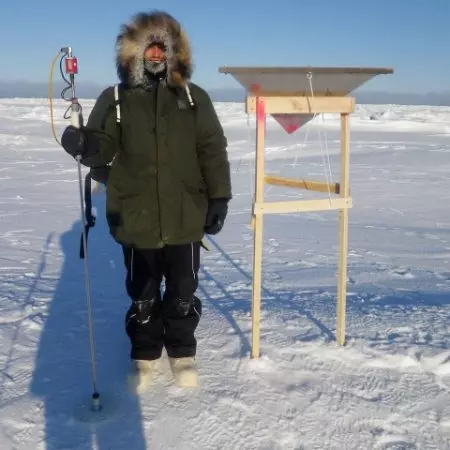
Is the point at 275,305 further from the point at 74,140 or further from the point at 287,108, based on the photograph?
the point at 74,140

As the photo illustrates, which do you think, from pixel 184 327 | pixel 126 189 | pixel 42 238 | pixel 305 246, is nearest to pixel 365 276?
pixel 305 246

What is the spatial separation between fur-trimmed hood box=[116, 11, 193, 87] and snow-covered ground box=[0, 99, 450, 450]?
0.57 m

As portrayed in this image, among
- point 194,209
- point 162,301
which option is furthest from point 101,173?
point 162,301

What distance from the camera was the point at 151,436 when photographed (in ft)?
8.46

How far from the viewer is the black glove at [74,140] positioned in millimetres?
2555

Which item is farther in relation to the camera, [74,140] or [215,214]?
[215,214]

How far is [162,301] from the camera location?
3.15 metres

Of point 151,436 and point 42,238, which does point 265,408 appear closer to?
point 151,436

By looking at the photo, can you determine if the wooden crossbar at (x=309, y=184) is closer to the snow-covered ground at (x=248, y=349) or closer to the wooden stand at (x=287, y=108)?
the wooden stand at (x=287, y=108)

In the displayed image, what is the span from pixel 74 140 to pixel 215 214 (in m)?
0.90

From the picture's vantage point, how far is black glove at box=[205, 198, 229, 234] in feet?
9.68

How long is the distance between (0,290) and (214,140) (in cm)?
300

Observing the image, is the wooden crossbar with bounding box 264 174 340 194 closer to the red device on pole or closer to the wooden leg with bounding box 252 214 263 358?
the wooden leg with bounding box 252 214 263 358

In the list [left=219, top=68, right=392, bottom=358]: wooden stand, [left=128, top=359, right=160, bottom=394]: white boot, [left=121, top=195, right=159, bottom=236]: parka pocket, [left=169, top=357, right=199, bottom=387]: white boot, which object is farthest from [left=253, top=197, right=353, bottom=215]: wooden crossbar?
[left=128, top=359, right=160, bottom=394]: white boot
